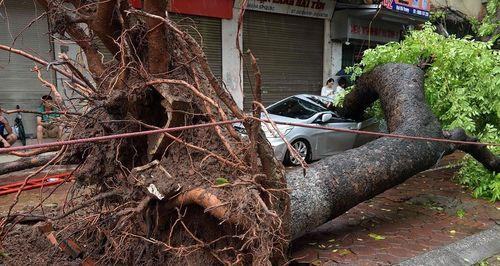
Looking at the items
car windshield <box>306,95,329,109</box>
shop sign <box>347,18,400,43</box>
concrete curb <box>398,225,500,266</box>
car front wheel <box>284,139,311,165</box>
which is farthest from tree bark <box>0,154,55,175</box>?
shop sign <box>347,18,400,43</box>

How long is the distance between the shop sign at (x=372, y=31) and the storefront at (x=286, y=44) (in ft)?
3.30

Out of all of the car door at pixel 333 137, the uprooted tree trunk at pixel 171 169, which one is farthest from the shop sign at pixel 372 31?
the uprooted tree trunk at pixel 171 169

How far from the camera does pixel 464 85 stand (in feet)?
22.3

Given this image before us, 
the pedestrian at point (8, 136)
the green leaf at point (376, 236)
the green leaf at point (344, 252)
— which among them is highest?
the pedestrian at point (8, 136)

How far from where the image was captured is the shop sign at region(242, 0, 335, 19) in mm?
14039

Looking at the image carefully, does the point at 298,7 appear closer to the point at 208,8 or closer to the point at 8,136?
the point at 208,8

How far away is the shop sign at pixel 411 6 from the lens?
15.8 meters

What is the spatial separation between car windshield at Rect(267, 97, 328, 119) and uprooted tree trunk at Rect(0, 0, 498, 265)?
5301 mm

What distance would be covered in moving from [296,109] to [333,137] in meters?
1.06

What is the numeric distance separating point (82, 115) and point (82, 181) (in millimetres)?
579

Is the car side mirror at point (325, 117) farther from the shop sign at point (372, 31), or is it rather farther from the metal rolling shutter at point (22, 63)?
the shop sign at point (372, 31)

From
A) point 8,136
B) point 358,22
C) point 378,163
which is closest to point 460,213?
point 378,163

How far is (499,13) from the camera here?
829 centimetres

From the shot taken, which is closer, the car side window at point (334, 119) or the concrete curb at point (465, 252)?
the concrete curb at point (465, 252)
